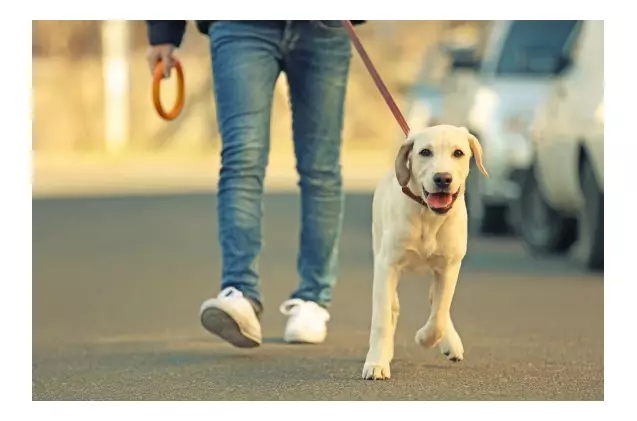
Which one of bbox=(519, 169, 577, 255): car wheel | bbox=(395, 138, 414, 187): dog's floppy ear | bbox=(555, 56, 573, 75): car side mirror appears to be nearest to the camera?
bbox=(395, 138, 414, 187): dog's floppy ear

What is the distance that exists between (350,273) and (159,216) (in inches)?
240

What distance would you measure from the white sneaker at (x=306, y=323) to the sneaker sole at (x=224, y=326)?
1.31 ft

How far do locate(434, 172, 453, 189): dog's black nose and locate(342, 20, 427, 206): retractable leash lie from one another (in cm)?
22

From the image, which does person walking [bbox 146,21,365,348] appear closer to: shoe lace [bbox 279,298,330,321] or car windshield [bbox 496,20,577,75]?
shoe lace [bbox 279,298,330,321]

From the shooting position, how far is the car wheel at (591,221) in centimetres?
1052

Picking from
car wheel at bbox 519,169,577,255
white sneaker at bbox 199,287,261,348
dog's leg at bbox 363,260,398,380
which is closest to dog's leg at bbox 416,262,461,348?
dog's leg at bbox 363,260,398,380

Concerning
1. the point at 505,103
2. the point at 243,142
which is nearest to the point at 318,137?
the point at 243,142

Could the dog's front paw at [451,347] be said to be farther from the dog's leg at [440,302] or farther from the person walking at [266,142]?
the person walking at [266,142]

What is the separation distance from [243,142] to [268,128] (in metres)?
0.18

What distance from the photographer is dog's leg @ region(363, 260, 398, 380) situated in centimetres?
599

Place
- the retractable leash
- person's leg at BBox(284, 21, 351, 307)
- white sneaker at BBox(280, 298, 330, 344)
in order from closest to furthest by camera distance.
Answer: the retractable leash < person's leg at BBox(284, 21, 351, 307) < white sneaker at BBox(280, 298, 330, 344)

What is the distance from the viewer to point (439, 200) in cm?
569
